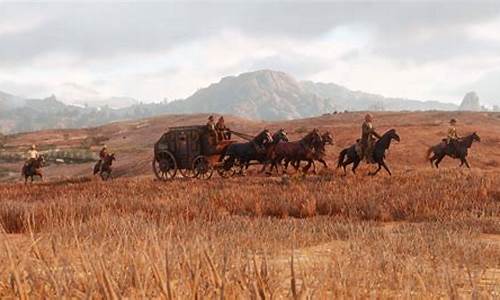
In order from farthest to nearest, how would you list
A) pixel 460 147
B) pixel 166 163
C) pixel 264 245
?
pixel 460 147
pixel 166 163
pixel 264 245

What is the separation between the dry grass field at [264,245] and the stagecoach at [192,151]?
422 cm

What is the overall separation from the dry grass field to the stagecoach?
13.8 ft

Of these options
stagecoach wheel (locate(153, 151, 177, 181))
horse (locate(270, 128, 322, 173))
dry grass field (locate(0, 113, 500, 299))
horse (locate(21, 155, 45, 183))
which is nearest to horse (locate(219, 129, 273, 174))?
horse (locate(270, 128, 322, 173))

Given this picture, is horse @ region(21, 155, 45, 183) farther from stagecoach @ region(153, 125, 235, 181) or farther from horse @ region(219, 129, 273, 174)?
horse @ region(219, 129, 273, 174)

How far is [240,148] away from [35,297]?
1891cm

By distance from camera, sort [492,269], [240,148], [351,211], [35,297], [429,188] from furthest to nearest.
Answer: [240,148], [429,188], [351,211], [492,269], [35,297]

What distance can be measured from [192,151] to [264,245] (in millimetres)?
19589

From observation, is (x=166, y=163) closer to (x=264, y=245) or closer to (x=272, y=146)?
(x=272, y=146)

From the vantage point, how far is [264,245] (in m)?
2.91

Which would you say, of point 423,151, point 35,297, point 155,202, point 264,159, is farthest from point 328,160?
point 35,297

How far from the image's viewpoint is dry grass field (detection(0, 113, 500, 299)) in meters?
2.72

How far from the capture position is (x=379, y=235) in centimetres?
686

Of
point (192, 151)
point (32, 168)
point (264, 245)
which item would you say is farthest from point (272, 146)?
point (264, 245)

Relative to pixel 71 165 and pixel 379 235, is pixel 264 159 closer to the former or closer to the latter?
pixel 379 235
